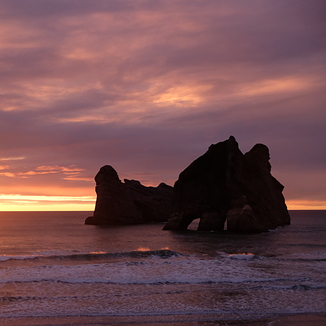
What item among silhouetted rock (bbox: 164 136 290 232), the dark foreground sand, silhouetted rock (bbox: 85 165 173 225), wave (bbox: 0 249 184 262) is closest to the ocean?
the dark foreground sand

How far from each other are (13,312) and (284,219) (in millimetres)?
76242

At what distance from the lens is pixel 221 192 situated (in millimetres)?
62250

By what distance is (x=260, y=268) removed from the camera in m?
23.7

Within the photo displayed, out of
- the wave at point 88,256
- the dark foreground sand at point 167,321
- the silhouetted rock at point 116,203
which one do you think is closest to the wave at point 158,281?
the dark foreground sand at point 167,321

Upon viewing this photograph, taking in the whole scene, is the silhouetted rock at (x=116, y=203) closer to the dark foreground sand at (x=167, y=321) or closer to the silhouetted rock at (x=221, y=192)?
the silhouetted rock at (x=221, y=192)

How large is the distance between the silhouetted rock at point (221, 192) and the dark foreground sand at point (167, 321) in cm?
4309

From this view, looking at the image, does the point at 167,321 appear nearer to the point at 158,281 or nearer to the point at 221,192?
the point at 158,281

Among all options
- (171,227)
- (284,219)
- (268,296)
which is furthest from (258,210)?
(268,296)

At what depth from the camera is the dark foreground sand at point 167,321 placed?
41.4 ft

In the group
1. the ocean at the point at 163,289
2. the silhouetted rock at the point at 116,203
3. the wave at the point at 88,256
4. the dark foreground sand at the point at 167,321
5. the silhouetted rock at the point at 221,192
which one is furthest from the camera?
the silhouetted rock at the point at 116,203

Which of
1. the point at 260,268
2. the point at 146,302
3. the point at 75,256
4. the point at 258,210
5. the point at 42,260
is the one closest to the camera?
the point at 146,302

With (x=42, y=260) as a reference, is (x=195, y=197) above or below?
above

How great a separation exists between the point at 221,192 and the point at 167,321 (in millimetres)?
50364

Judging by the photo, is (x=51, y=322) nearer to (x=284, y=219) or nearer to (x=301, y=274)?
(x=301, y=274)
